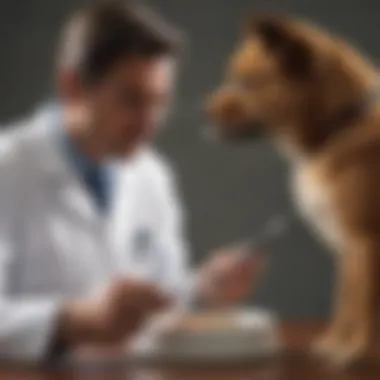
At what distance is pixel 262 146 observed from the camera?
42.8 inches

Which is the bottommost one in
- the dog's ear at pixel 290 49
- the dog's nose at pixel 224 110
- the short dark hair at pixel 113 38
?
the dog's nose at pixel 224 110

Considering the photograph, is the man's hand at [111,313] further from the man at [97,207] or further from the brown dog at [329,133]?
the brown dog at [329,133]

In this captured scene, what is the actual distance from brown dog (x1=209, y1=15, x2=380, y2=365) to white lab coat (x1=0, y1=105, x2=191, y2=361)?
12cm

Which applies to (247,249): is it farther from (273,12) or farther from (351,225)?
(273,12)

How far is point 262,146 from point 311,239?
0.12 meters

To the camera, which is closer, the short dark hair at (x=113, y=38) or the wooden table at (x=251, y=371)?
the wooden table at (x=251, y=371)

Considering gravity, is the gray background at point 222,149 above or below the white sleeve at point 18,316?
above

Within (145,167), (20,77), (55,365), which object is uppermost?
(20,77)

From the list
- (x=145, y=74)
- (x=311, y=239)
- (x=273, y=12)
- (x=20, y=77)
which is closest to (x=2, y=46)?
(x=20, y=77)

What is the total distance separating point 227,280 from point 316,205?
0.13 metres

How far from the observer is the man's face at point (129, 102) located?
1110mm

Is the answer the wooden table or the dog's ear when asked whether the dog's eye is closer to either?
the dog's ear

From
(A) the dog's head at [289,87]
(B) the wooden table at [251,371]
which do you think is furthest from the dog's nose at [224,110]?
(B) the wooden table at [251,371]

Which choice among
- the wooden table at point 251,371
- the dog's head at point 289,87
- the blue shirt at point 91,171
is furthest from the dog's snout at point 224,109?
the wooden table at point 251,371
